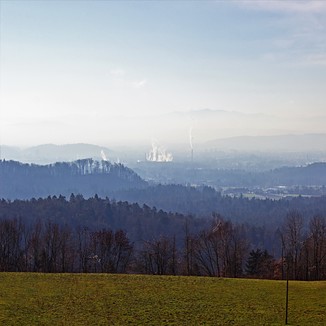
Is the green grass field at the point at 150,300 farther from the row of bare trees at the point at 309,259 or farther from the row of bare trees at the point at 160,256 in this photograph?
the row of bare trees at the point at 160,256

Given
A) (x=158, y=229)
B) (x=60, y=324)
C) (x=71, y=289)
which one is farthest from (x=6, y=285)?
(x=158, y=229)

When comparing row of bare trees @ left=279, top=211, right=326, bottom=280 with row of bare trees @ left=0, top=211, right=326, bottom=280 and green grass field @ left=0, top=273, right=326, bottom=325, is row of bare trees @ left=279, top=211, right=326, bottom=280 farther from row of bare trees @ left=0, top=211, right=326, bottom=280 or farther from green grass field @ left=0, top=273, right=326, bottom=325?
green grass field @ left=0, top=273, right=326, bottom=325

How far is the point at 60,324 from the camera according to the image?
2122cm

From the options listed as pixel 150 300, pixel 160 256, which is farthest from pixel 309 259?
pixel 150 300

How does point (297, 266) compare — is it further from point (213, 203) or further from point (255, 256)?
point (213, 203)

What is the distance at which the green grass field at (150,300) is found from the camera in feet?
72.6

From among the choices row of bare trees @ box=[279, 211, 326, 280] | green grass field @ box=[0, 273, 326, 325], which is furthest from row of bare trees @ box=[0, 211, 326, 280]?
green grass field @ box=[0, 273, 326, 325]

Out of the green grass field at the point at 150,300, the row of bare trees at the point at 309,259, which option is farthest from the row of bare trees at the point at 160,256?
the green grass field at the point at 150,300

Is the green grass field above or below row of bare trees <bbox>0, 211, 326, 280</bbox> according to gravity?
above

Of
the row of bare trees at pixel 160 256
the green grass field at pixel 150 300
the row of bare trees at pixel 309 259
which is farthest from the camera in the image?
the row of bare trees at pixel 160 256

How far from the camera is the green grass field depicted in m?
22.1

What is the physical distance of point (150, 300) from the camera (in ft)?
84.8

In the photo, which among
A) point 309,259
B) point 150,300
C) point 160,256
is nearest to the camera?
point 150,300

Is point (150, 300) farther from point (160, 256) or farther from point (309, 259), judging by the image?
point (309, 259)
